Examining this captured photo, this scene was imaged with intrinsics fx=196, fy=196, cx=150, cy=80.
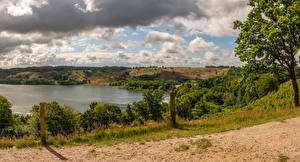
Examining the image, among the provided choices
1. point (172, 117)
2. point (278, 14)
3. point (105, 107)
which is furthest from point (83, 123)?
point (278, 14)

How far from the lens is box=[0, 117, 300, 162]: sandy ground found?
23.2 ft

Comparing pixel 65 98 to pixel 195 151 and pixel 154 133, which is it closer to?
pixel 154 133

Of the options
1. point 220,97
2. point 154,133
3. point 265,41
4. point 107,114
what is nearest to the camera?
point 154,133

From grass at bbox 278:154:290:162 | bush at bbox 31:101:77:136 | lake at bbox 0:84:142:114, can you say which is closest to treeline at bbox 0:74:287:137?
bush at bbox 31:101:77:136

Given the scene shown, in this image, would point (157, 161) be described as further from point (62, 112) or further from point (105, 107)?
point (105, 107)

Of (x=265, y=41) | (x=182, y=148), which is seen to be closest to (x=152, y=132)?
(x=182, y=148)

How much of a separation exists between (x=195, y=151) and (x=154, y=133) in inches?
153

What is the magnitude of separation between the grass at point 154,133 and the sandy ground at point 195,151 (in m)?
0.65

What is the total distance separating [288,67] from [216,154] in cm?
1449

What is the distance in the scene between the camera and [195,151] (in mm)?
7734

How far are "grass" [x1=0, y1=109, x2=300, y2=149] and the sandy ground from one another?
65cm

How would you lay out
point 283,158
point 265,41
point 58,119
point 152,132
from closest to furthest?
1. point 283,158
2. point 152,132
3. point 265,41
4. point 58,119

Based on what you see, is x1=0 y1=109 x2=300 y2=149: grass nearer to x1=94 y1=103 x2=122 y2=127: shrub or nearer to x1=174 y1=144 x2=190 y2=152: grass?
x1=174 y1=144 x2=190 y2=152: grass

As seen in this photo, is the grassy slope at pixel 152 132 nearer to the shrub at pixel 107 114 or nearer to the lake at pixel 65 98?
the shrub at pixel 107 114
